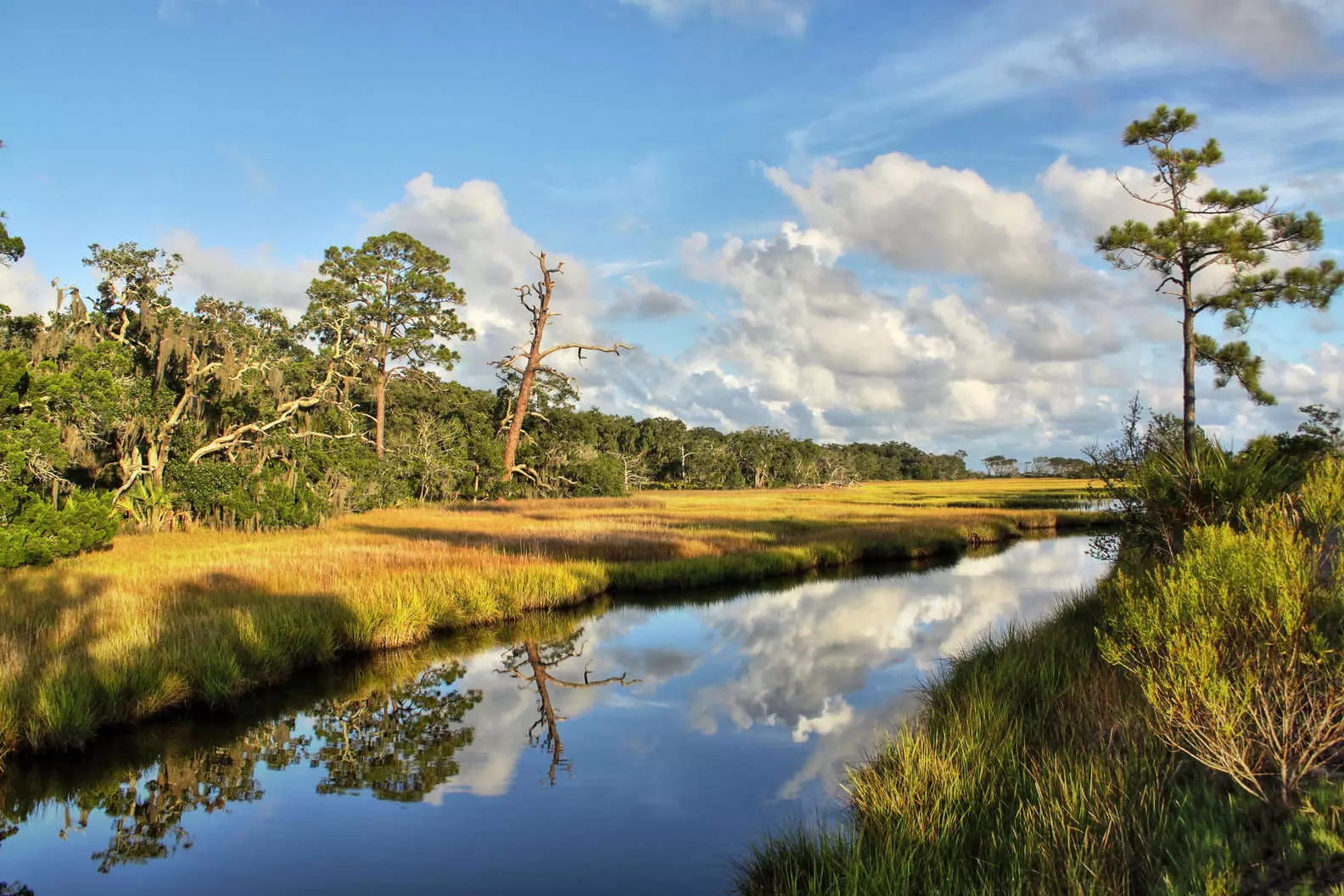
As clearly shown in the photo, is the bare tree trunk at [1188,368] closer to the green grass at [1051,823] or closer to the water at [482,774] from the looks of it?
→ the water at [482,774]

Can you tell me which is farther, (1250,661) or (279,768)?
(279,768)

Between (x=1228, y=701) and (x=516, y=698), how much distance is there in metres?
8.21

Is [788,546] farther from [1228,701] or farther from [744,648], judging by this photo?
[1228,701]

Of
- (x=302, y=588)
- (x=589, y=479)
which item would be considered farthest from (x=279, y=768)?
(x=589, y=479)

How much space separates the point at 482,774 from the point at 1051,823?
548cm

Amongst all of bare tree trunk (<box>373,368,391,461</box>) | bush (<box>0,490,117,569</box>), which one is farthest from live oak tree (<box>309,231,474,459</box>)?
bush (<box>0,490,117,569</box>)

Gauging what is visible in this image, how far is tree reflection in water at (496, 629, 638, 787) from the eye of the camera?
8.78 metres

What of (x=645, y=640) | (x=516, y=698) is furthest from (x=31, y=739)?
(x=645, y=640)

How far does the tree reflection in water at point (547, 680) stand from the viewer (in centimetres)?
878

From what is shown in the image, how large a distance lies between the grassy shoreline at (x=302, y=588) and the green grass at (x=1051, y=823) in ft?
24.1

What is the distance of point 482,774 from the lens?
25.8ft

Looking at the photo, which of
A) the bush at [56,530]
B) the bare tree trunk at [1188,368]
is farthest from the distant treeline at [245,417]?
the bare tree trunk at [1188,368]

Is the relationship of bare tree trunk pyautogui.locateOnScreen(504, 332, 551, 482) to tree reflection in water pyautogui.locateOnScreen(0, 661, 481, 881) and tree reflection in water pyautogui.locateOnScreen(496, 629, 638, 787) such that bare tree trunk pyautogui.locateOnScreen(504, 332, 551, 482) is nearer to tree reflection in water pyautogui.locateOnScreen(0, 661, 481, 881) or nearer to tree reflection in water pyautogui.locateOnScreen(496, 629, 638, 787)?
tree reflection in water pyautogui.locateOnScreen(496, 629, 638, 787)

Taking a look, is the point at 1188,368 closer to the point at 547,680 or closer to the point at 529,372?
the point at 547,680
